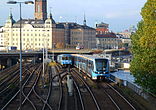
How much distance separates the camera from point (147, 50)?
2277 cm

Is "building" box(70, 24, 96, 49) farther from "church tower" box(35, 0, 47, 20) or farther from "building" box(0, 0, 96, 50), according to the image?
"church tower" box(35, 0, 47, 20)

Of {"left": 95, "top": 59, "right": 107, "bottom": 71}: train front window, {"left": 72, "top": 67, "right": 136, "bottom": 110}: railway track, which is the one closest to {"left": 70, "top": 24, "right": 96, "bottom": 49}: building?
{"left": 95, "top": 59, "right": 107, "bottom": 71}: train front window

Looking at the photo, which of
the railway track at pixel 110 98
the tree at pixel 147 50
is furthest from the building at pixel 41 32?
the tree at pixel 147 50

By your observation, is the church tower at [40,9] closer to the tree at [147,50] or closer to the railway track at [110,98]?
the railway track at [110,98]

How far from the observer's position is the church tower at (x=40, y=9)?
178 m

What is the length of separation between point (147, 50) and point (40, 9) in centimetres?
15961

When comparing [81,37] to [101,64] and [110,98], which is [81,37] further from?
[110,98]

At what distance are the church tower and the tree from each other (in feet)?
514

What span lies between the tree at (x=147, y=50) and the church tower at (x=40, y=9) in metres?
157

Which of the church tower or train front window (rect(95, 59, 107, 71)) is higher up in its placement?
the church tower

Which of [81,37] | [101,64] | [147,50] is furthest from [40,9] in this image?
[147,50]

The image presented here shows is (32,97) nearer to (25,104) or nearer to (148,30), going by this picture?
(25,104)

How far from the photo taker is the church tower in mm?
177750

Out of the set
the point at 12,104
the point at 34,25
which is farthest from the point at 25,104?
the point at 34,25
